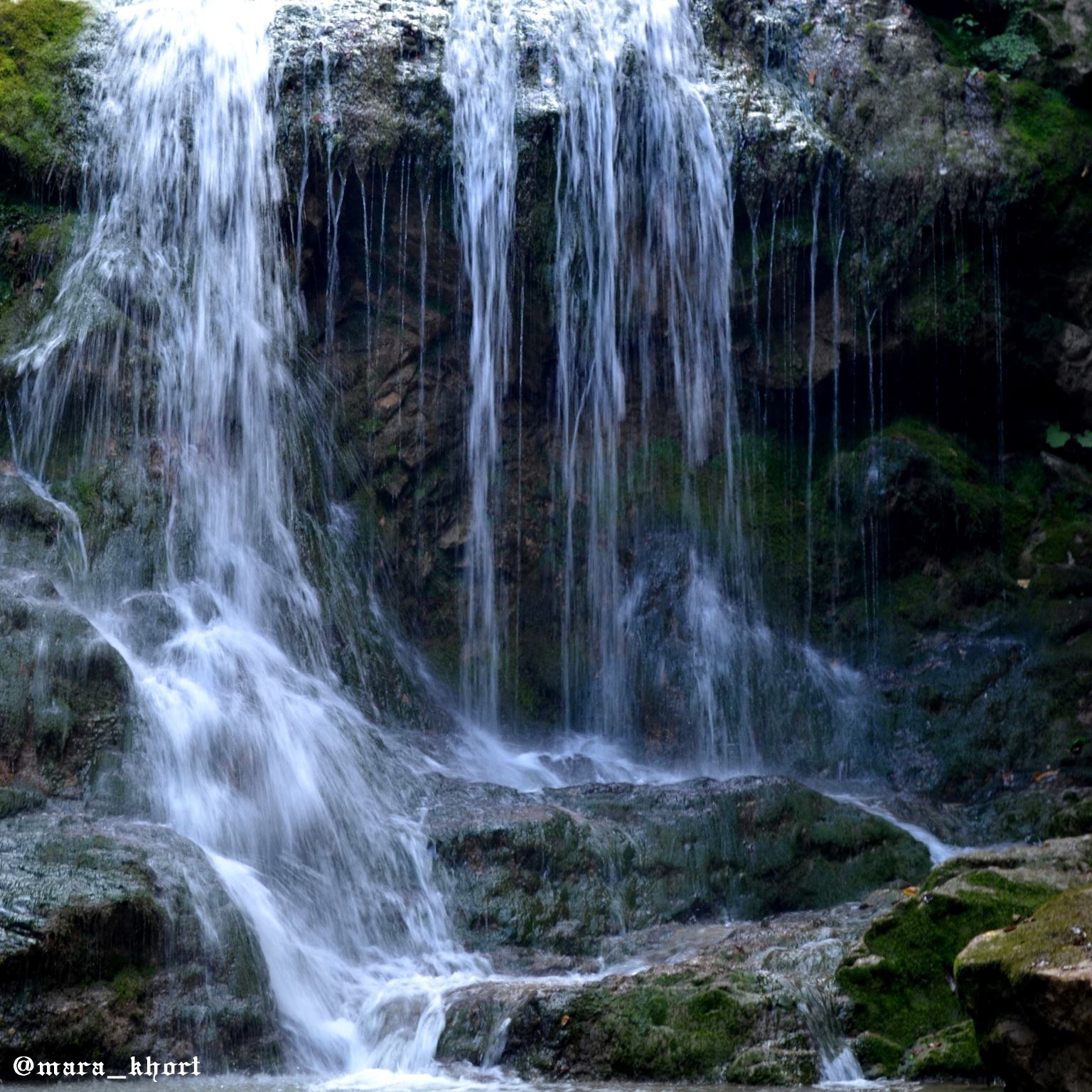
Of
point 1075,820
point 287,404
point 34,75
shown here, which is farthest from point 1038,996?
point 34,75

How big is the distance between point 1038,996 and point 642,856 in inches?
180

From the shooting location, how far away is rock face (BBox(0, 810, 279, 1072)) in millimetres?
6238

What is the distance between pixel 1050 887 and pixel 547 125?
27.7 ft

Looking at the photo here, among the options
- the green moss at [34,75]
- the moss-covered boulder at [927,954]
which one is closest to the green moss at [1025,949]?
the moss-covered boulder at [927,954]

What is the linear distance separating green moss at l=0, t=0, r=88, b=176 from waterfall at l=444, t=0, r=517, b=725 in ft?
11.4

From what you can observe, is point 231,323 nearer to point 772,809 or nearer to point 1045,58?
point 772,809

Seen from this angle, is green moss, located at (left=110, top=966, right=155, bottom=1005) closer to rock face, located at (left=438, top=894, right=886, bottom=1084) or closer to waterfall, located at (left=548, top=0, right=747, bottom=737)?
rock face, located at (left=438, top=894, right=886, bottom=1084)

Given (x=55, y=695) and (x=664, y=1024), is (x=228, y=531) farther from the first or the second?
(x=664, y=1024)

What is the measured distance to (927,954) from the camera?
637 cm

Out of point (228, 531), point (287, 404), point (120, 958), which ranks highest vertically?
point (287, 404)

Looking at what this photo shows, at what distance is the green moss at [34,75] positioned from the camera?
11.7m

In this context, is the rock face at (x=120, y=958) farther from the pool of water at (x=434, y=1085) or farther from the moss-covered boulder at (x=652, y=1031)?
the moss-covered boulder at (x=652, y=1031)

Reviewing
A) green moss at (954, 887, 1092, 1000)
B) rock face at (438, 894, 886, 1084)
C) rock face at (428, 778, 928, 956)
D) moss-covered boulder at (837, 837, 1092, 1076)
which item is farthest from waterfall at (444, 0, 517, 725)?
green moss at (954, 887, 1092, 1000)

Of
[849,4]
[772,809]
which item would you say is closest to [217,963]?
[772,809]
